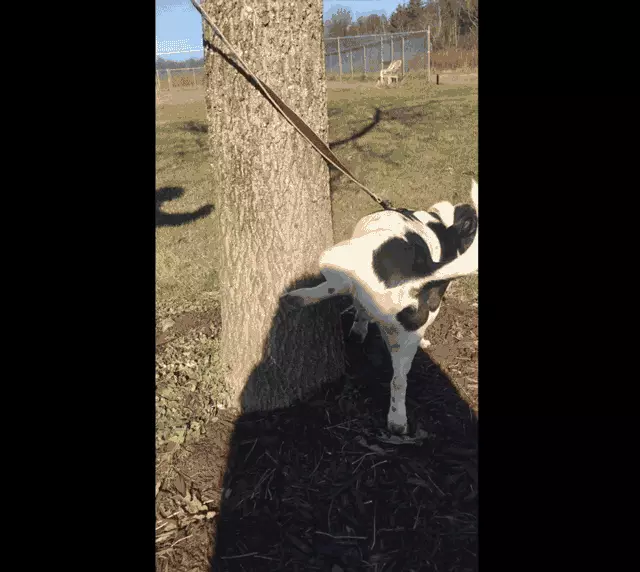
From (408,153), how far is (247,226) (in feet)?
22.4

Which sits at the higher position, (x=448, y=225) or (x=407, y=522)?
(x=448, y=225)

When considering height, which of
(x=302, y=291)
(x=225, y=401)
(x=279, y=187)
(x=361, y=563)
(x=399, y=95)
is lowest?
(x=361, y=563)

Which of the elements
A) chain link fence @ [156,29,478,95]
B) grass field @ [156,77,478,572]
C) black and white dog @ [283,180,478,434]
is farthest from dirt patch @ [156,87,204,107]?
black and white dog @ [283,180,478,434]

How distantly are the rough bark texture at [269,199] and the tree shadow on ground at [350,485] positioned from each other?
74mm

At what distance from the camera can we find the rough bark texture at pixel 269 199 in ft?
7.22

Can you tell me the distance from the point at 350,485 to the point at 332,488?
0.27 ft

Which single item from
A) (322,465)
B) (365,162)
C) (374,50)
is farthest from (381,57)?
(322,465)

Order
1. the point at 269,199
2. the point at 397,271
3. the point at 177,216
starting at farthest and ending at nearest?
the point at 177,216 → the point at 269,199 → the point at 397,271

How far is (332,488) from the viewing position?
7.40 ft

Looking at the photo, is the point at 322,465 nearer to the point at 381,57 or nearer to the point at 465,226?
the point at 465,226

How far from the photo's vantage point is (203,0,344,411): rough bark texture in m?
2.20

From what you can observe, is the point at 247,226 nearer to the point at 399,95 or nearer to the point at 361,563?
the point at 361,563

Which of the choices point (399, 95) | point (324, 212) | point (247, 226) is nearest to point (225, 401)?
point (247, 226)

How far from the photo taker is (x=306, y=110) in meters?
2.31
